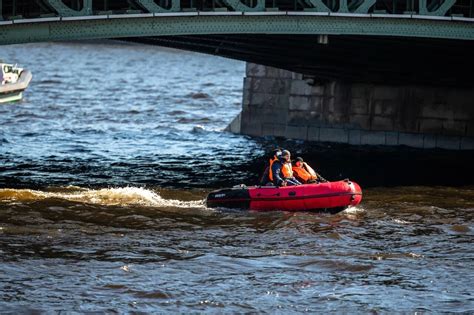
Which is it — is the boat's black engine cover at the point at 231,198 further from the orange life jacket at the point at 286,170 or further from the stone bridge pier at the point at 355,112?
the stone bridge pier at the point at 355,112

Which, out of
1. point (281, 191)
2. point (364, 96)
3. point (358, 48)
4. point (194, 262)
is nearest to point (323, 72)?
point (364, 96)

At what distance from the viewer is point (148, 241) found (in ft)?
83.6

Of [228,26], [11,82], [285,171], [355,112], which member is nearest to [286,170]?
[285,171]

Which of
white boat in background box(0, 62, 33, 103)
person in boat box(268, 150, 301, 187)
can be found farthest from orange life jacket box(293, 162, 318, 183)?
white boat in background box(0, 62, 33, 103)

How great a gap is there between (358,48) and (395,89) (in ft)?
21.8

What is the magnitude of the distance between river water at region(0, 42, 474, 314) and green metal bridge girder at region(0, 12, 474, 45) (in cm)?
387

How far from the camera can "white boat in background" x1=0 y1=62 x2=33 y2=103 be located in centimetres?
4351

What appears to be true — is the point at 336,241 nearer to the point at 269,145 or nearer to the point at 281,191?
the point at 281,191

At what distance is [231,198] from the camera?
29453 mm

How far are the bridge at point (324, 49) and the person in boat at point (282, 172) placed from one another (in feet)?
9.74

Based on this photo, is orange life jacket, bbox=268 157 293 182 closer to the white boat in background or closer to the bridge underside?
the bridge underside

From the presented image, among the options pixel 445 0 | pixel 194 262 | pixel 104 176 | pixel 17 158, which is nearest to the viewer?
pixel 194 262

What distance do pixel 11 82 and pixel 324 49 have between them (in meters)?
12.6

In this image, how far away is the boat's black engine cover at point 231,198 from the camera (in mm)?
29406
